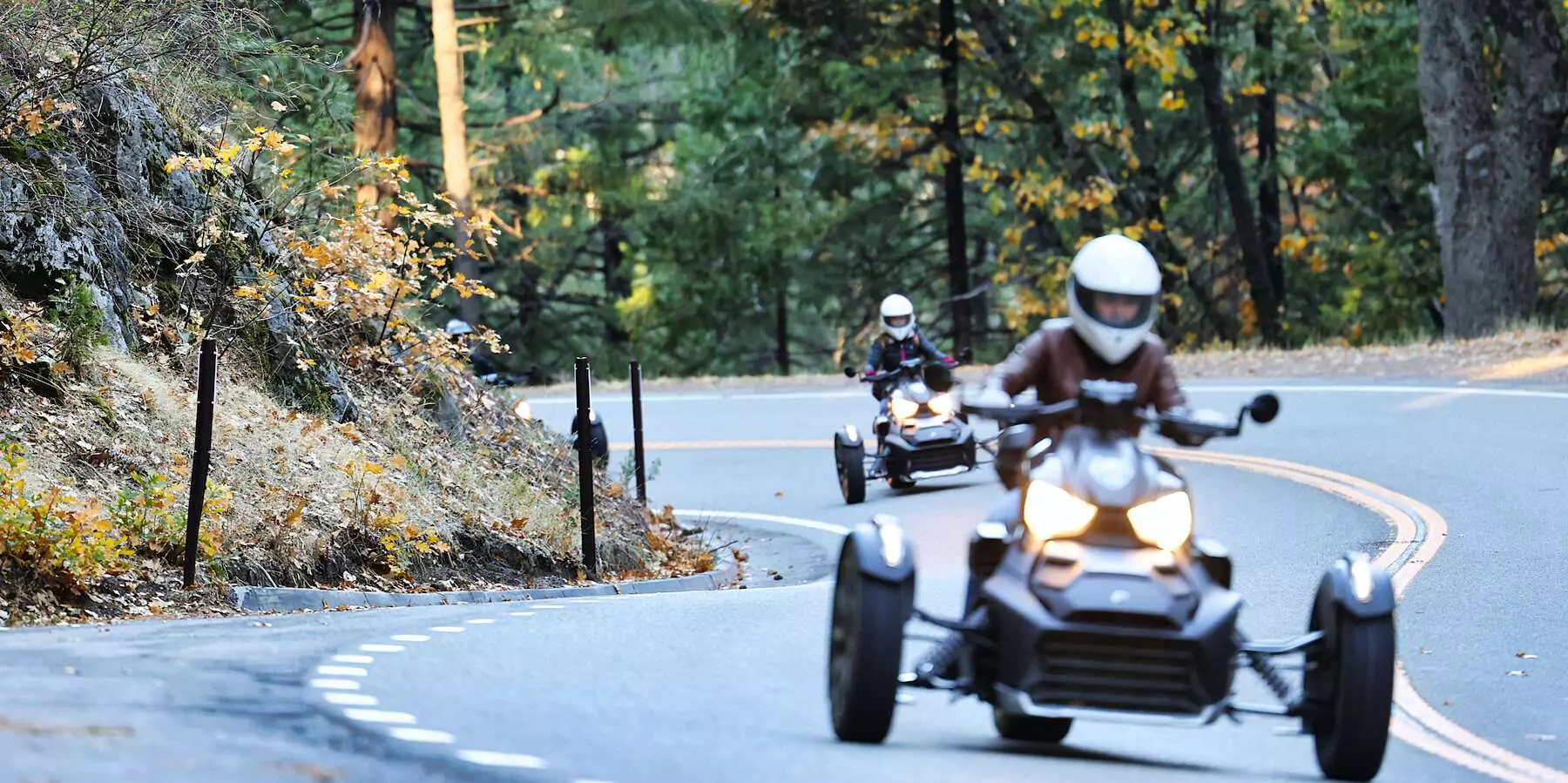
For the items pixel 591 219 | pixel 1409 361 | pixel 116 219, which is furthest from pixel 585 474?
pixel 591 219

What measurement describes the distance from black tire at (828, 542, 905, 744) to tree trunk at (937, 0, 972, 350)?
3346cm

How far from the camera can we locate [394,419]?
16.8m

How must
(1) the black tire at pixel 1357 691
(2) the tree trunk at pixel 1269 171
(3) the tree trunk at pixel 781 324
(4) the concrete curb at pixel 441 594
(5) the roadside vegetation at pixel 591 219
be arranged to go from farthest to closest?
1. (3) the tree trunk at pixel 781 324
2. (2) the tree trunk at pixel 1269 171
3. (5) the roadside vegetation at pixel 591 219
4. (4) the concrete curb at pixel 441 594
5. (1) the black tire at pixel 1357 691

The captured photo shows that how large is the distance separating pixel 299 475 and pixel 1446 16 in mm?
24116

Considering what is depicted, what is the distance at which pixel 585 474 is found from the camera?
50.5ft

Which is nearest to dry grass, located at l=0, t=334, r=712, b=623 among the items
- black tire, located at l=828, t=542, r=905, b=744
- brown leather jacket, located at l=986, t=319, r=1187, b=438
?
black tire, located at l=828, t=542, r=905, b=744

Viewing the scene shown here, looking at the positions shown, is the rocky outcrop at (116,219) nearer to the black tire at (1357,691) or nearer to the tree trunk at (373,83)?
the black tire at (1357,691)

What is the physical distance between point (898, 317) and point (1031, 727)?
1177 centimetres

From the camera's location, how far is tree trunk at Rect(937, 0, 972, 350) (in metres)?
41.2

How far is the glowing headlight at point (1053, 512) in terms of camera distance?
738cm

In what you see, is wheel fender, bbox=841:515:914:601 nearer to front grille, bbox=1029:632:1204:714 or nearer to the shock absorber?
front grille, bbox=1029:632:1204:714

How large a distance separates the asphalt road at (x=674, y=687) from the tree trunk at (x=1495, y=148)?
58.4 feet

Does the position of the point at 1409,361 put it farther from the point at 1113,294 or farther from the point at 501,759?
the point at 501,759

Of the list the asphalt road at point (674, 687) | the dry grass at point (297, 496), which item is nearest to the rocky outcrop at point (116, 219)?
the dry grass at point (297, 496)
